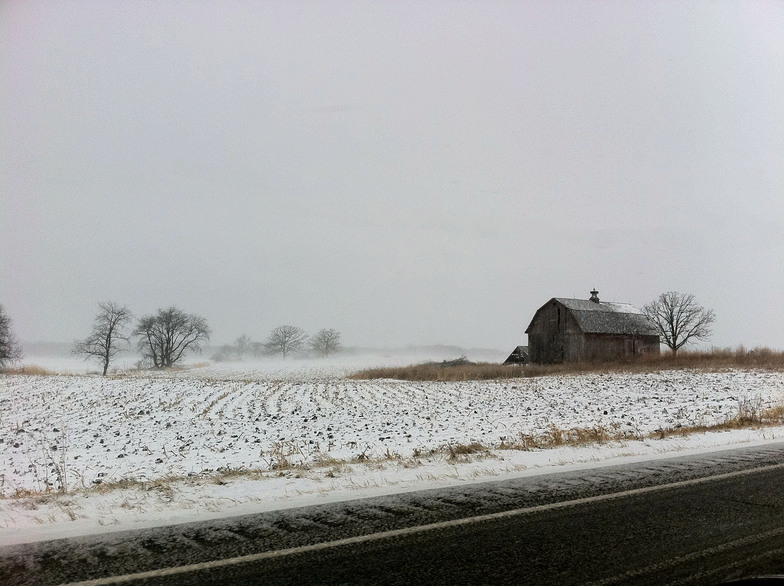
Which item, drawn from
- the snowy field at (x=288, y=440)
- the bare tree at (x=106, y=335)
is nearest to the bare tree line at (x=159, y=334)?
the bare tree at (x=106, y=335)

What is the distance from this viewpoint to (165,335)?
85.0m

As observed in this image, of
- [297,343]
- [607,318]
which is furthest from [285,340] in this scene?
[607,318]

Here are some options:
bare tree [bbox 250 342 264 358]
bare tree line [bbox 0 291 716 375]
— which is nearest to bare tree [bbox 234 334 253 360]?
bare tree [bbox 250 342 264 358]

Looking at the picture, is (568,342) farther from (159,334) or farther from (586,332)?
(159,334)

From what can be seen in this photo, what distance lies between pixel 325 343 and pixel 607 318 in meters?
105

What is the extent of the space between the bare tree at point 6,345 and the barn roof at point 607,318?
56.6 meters

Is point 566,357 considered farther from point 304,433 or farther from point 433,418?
point 304,433

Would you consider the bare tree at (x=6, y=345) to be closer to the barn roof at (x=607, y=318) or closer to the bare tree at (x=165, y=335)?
the bare tree at (x=165, y=335)

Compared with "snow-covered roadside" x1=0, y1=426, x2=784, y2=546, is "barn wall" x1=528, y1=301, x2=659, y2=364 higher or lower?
higher

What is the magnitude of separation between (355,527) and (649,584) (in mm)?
2770

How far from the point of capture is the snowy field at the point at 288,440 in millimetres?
6895

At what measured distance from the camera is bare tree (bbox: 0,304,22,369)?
5303 cm

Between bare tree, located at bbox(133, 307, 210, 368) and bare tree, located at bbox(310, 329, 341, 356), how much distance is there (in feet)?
197

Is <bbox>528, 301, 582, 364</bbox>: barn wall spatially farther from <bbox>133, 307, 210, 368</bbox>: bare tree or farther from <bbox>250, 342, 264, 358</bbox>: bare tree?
<bbox>250, 342, 264, 358</bbox>: bare tree
